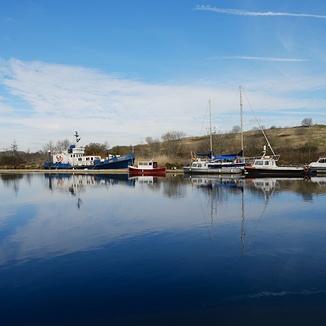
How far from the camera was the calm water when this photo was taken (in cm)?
760

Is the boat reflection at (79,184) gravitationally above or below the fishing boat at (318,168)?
below

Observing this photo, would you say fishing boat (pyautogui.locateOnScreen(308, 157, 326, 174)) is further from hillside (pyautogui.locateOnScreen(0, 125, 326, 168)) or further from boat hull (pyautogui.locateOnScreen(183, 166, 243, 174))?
hillside (pyautogui.locateOnScreen(0, 125, 326, 168))

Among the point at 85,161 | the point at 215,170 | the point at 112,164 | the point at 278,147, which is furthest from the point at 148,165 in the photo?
the point at 278,147

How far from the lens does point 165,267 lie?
10508mm

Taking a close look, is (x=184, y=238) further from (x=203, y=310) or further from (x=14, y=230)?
(x=14, y=230)

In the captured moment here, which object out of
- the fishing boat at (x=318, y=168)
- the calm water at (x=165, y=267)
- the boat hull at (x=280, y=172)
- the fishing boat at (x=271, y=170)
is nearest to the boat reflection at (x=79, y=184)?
the calm water at (x=165, y=267)

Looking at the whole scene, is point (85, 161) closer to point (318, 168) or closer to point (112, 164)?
A: point (112, 164)

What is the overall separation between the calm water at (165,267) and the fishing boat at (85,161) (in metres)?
44.6

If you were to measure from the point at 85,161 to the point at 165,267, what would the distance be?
62447 millimetres

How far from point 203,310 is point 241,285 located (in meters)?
1.73

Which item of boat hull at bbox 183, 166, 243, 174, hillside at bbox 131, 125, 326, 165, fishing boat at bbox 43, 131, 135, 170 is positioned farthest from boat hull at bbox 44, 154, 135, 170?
boat hull at bbox 183, 166, 243, 174

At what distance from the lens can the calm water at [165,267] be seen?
24.9ft

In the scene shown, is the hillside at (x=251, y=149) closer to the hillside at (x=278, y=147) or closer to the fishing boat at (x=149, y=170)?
the hillside at (x=278, y=147)

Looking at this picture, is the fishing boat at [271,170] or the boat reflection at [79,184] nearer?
the boat reflection at [79,184]
